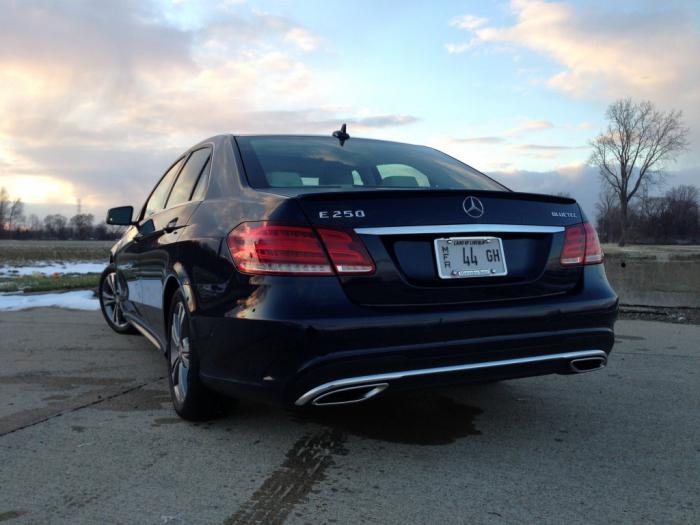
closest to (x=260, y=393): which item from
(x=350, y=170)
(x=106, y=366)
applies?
(x=350, y=170)

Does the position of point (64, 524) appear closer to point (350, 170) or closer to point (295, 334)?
point (295, 334)

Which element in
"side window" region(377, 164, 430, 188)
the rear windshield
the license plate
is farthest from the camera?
"side window" region(377, 164, 430, 188)

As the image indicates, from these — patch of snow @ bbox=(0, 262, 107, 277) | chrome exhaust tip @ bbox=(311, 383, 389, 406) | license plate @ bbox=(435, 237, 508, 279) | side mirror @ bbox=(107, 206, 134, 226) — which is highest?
side mirror @ bbox=(107, 206, 134, 226)

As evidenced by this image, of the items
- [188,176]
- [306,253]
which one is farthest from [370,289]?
[188,176]

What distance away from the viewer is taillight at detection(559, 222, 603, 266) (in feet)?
9.95

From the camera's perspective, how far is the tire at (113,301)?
19.7 feet

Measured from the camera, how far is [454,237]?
2.74 metres

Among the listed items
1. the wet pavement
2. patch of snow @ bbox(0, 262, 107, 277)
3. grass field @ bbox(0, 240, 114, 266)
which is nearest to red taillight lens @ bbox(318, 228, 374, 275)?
the wet pavement

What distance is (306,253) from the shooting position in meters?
2.56

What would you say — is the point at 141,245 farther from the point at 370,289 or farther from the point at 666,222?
the point at 666,222

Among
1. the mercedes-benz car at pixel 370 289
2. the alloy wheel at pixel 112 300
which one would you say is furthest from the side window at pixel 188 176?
the alloy wheel at pixel 112 300

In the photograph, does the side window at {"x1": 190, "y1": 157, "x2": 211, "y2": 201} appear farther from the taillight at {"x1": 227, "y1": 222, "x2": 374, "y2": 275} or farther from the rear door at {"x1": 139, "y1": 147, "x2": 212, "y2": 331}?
the taillight at {"x1": 227, "y1": 222, "x2": 374, "y2": 275}

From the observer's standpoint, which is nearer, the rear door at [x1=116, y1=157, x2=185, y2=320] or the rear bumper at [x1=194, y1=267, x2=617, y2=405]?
the rear bumper at [x1=194, y1=267, x2=617, y2=405]

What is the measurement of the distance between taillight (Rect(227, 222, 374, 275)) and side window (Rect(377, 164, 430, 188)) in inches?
38.9
